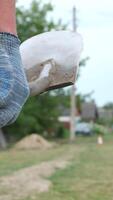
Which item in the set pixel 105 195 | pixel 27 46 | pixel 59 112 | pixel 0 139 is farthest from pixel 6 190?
pixel 59 112

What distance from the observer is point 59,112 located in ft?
162

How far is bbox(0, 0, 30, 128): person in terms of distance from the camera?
1.35 meters

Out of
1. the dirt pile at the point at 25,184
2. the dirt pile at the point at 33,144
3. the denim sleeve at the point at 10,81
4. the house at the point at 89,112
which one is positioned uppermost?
the denim sleeve at the point at 10,81

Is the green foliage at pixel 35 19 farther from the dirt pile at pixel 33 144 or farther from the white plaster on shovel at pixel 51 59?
the white plaster on shovel at pixel 51 59

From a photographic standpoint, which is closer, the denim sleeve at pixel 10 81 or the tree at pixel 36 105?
the denim sleeve at pixel 10 81

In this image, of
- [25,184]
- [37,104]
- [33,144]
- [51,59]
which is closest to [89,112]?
[37,104]

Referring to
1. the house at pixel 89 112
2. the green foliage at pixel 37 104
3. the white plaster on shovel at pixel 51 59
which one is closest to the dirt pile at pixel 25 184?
the white plaster on shovel at pixel 51 59

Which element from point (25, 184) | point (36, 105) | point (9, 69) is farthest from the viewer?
point (36, 105)

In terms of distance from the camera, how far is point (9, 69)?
53.4 inches

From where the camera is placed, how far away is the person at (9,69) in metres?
1.35

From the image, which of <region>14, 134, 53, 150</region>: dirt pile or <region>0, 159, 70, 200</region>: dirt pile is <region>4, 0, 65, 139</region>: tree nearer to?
<region>14, 134, 53, 150</region>: dirt pile

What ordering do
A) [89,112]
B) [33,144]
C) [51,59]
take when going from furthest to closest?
[89,112] < [33,144] < [51,59]

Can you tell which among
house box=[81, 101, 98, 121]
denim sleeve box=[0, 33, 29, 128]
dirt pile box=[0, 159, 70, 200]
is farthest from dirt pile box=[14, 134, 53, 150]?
house box=[81, 101, 98, 121]

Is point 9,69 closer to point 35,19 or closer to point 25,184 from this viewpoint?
point 25,184
